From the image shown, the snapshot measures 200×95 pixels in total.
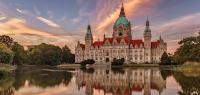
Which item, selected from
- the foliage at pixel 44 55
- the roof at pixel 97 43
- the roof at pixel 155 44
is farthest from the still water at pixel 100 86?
the roof at pixel 97 43

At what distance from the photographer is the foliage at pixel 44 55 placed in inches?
5069

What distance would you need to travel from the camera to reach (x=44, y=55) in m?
132

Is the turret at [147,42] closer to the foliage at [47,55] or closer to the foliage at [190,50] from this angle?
the foliage at [47,55]

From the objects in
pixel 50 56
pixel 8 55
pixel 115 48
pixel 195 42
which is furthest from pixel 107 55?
pixel 8 55

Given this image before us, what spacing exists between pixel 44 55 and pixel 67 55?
16.8 metres

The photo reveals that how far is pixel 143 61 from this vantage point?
13825 centimetres

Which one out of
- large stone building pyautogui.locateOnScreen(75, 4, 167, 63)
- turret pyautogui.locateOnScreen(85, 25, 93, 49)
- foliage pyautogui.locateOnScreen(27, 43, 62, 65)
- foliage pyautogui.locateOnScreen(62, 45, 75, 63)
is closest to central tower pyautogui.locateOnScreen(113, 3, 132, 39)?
large stone building pyautogui.locateOnScreen(75, 4, 167, 63)

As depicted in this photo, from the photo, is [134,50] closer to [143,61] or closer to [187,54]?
[143,61]

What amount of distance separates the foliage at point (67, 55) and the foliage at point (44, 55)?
3.14m

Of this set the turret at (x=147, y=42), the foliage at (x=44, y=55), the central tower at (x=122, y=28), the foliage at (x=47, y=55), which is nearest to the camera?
the foliage at (x=47, y=55)

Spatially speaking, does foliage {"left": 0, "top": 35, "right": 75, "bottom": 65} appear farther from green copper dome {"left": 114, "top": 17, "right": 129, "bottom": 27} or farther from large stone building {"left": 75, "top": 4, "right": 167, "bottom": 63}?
green copper dome {"left": 114, "top": 17, "right": 129, "bottom": 27}

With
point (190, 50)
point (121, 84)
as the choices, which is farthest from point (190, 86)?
point (190, 50)

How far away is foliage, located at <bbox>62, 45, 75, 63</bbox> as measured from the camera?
143625 millimetres

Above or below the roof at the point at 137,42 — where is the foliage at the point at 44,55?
below
